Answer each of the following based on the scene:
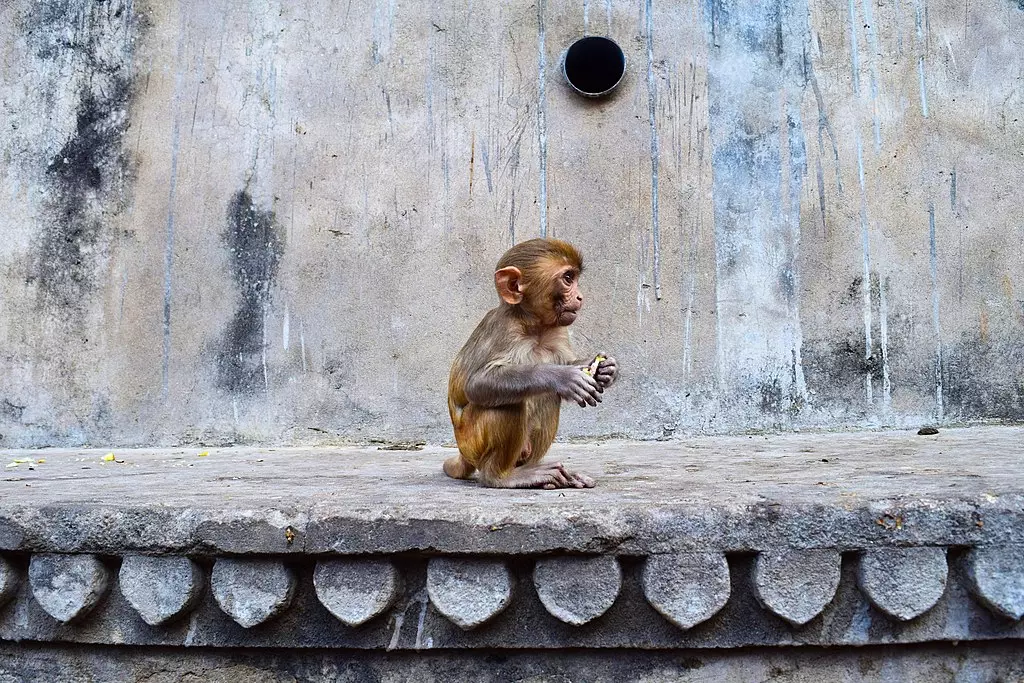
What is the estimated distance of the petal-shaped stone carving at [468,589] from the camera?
75.5 inches

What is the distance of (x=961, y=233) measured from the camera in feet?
16.2

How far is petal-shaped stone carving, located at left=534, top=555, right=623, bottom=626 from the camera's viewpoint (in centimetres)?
191

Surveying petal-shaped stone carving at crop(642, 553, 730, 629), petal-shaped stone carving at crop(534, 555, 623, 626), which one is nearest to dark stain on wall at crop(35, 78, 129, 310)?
petal-shaped stone carving at crop(534, 555, 623, 626)

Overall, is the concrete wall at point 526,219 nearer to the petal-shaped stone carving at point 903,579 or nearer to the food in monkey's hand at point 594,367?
the food in monkey's hand at point 594,367

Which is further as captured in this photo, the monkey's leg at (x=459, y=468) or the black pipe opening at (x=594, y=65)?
the black pipe opening at (x=594, y=65)

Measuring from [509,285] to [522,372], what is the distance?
0.33 m

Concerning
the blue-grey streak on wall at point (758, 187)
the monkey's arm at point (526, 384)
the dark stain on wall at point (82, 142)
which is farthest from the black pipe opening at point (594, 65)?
the monkey's arm at point (526, 384)

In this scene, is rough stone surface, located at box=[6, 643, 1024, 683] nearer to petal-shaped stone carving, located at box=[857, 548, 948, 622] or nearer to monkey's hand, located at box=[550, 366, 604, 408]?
petal-shaped stone carving, located at box=[857, 548, 948, 622]

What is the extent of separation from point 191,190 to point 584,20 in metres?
2.38

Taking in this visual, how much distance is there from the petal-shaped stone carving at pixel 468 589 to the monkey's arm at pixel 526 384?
2.29ft

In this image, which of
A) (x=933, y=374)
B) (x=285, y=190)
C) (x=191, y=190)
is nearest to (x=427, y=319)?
(x=285, y=190)

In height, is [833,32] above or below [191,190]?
above

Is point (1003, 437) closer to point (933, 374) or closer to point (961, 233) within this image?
point (933, 374)

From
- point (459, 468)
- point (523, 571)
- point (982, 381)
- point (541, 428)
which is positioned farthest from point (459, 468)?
point (982, 381)
